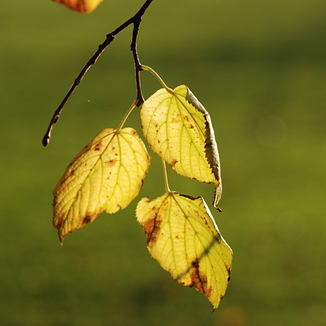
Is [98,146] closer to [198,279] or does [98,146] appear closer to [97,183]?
[97,183]

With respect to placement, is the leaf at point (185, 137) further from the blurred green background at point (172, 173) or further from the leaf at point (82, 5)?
the blurred green background at point (172, 173)

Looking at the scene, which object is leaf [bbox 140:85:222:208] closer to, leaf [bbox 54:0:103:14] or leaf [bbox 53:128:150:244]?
leaf [bbox 53:128:150:244]

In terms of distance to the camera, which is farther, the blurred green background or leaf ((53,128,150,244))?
the blurred green background

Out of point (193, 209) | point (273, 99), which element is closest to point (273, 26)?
point (273, 99)

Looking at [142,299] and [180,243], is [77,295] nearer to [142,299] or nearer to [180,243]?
[142,299]

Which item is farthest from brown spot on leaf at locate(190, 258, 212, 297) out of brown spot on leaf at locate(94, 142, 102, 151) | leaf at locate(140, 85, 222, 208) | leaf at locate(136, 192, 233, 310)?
brown spot on leaf at locate(94, 142, 102, 151)

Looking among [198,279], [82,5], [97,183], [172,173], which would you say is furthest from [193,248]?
[172,173]
